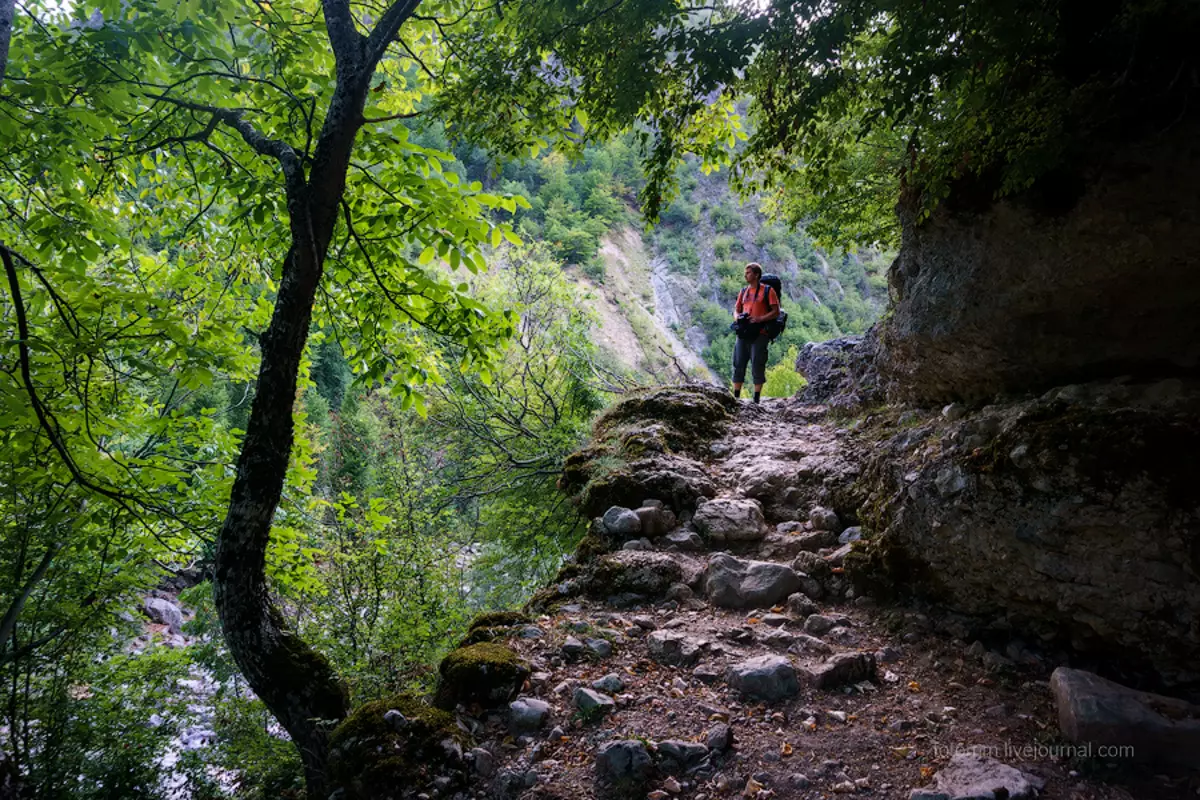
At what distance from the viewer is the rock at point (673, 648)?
335 cm

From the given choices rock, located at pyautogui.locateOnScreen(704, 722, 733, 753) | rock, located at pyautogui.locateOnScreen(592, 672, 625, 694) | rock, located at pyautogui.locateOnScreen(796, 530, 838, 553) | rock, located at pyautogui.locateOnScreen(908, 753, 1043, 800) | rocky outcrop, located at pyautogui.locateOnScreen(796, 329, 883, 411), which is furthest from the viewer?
rocky outcrop, located at pyautogui.locateOnScreen(796, 329, 883, 411)

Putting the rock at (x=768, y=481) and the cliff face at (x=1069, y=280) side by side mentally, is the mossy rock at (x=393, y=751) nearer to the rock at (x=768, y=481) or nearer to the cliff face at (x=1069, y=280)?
the rock at (x=768, y=481)

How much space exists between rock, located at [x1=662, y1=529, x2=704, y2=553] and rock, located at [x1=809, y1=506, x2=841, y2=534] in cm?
87

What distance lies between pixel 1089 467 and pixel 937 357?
140 cm

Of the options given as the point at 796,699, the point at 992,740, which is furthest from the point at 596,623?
the point at 992,740

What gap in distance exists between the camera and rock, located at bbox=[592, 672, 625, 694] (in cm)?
312

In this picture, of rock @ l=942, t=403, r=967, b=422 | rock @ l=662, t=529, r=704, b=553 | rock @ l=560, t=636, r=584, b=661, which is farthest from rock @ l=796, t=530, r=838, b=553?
rock @ l=560, t=636, r=584, b=661

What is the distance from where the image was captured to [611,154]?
62.6 m

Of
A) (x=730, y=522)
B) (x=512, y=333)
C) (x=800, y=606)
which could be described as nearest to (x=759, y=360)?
(x=730, y=522)

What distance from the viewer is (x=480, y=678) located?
3.20 metres

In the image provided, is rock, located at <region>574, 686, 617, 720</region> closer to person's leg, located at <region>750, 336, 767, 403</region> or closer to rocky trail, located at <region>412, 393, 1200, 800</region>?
rocky trail, located at <region>412, 393, 1200, 800</region>

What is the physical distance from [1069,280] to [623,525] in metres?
3.24

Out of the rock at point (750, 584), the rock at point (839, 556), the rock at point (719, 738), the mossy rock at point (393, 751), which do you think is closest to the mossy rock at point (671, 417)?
the rock at point (750, 584)

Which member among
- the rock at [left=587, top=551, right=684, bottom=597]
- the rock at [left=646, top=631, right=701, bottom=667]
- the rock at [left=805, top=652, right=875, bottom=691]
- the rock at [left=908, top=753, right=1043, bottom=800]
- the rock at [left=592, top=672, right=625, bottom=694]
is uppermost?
the rock at [left=587, top=551, right=684, bottom=597]
